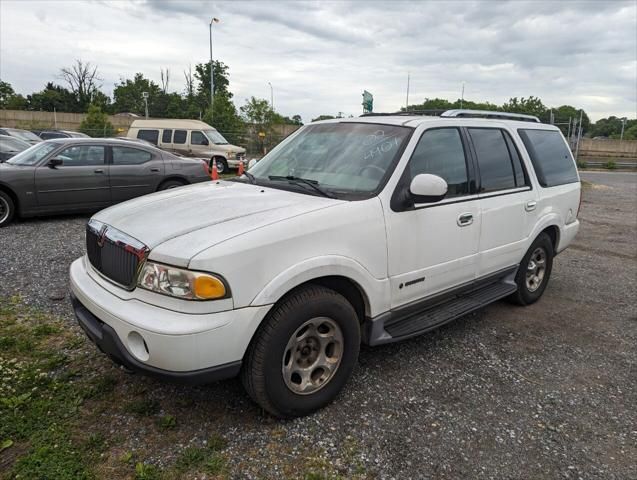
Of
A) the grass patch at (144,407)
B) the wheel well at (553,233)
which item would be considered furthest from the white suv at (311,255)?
the wheel well at (553,233)

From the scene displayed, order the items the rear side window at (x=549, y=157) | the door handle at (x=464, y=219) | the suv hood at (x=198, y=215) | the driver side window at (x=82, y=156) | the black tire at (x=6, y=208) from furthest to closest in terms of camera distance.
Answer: the driver side window at (x=82, y=156) → the black tire at (x=6, y=208) → the rear side window at (x=549, y=157) → the door handle at (x=464, y=219) → the suv hood at (x=198, y=215)

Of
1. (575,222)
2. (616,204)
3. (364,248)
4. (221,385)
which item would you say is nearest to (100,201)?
(221,385)

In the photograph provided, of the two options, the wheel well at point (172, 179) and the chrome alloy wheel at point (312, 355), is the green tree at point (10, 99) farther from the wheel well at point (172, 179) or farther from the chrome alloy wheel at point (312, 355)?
the chrome alloy wheel at point (312, 355)

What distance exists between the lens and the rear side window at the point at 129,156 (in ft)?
29.1

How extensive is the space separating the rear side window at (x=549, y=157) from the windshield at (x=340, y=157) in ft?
6.23

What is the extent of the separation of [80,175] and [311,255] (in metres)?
7.11

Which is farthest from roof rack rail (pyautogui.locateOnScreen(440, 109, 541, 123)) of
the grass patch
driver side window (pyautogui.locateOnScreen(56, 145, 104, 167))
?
driver side window (pyautogui.locateOnScreen(56, 145, 104, 167))

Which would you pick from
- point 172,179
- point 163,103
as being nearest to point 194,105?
point 163,103

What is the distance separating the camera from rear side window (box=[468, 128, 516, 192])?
400cm

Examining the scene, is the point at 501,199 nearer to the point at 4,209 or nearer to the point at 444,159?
the point at 444,159

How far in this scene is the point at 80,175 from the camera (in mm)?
8328

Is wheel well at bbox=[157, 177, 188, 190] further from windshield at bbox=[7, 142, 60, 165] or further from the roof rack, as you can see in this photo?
the roof rack

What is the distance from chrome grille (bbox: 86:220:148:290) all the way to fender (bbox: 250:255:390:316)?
69 cm

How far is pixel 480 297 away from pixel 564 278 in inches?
109
